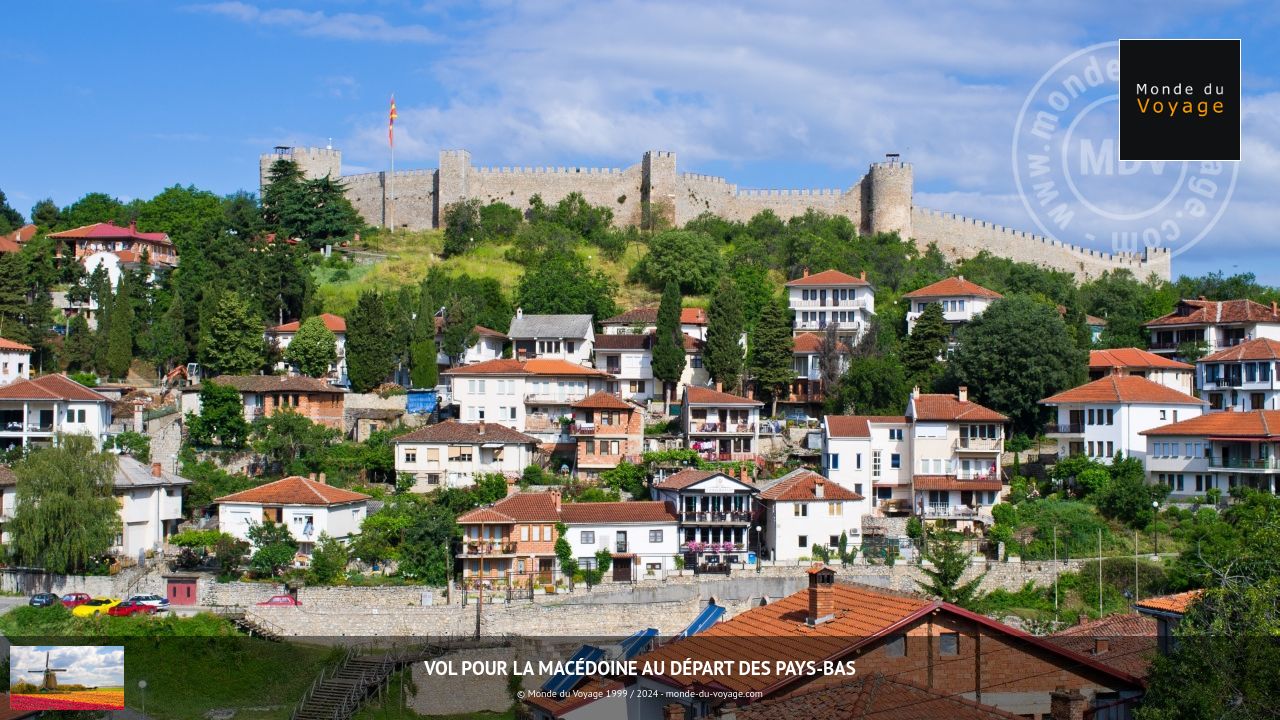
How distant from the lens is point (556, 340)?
196 feet

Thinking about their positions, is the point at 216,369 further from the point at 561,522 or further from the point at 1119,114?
the point at 1119,114

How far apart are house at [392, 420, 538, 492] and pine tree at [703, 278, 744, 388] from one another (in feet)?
31.1

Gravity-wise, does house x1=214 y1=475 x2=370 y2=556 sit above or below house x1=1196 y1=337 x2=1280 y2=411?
below

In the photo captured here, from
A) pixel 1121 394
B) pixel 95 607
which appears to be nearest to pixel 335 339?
pixel 95 607

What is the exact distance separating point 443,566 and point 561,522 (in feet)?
12.6

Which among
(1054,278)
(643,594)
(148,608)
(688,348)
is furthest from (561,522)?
(1054,278)

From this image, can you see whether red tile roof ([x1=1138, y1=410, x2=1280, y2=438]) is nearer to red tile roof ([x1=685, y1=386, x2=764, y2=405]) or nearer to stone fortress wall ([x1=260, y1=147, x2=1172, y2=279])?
red tile roof ([x1=685, y1=386, x2=764, y2=405])

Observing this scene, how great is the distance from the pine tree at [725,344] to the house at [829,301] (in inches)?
346

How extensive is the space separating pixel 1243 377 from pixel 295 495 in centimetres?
3595

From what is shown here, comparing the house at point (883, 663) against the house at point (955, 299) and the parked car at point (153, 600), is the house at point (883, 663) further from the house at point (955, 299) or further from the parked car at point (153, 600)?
the house at point (955, 299)

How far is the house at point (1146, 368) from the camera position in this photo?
57.5 metres

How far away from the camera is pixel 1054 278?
76.9 meters

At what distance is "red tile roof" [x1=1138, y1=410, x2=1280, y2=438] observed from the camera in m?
47.3

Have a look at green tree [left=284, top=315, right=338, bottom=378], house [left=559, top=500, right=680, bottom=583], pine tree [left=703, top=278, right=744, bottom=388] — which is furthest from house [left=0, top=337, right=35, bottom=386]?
pine tree [left=703, top=278, right=744, bottom=388]
